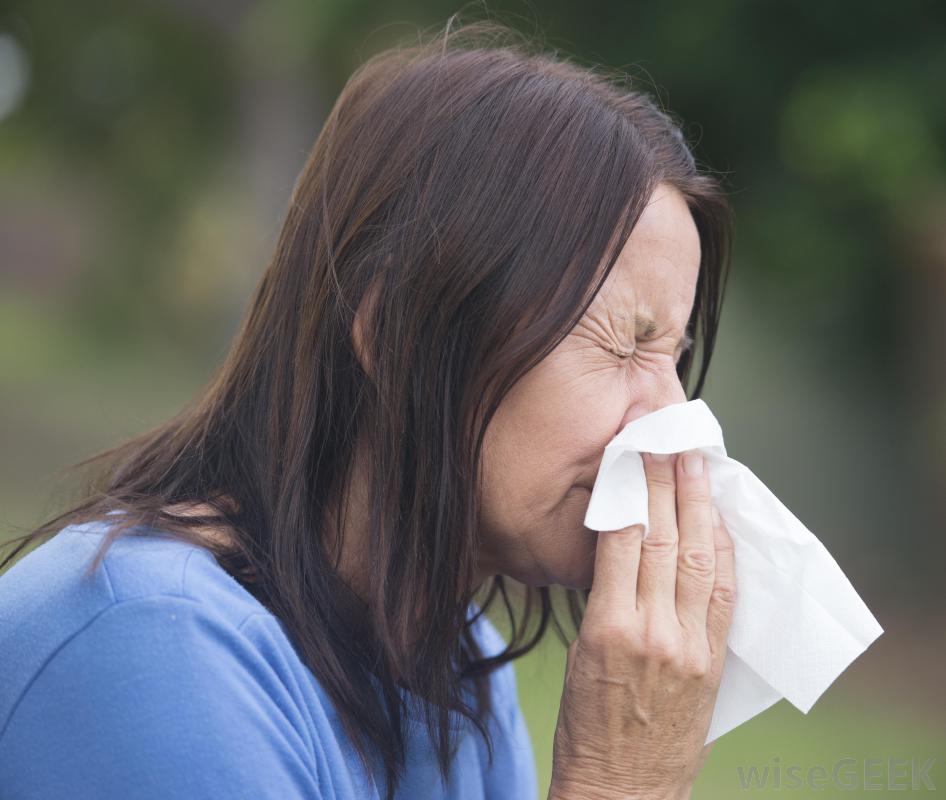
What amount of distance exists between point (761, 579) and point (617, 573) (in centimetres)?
28

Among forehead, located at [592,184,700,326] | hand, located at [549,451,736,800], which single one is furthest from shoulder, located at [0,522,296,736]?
forehead, located at [592,184,700,326]

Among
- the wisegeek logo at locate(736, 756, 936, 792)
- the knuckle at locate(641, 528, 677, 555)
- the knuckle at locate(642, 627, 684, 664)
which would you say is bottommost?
the wisegeek logo at locate(736, 756, 936, 792)

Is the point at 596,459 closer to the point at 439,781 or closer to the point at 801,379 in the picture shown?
the point at 439,781

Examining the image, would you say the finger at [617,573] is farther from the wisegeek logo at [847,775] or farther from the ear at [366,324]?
the wisegeek logo at [847,775]

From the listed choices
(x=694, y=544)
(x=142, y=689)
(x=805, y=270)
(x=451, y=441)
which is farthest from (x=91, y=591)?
(x=805, y=270)

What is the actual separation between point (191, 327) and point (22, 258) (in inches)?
155

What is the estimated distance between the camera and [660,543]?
77.5 inches

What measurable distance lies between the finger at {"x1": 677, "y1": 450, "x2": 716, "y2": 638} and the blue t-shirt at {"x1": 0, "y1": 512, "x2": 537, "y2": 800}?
64 cm

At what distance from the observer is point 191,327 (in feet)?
47.0

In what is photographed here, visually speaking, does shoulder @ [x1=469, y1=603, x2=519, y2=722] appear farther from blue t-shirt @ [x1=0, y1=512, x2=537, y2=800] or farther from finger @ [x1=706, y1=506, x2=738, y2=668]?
blue t-shirt @ [x1=0, y1=512, x2=537, y2=800]

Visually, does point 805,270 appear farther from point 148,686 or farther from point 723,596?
point 148,686

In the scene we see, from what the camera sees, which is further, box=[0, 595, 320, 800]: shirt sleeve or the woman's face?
the woman's face

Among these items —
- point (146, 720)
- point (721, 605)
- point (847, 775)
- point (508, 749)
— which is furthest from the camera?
Result: point (847, 775)

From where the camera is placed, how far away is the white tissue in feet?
6.40
